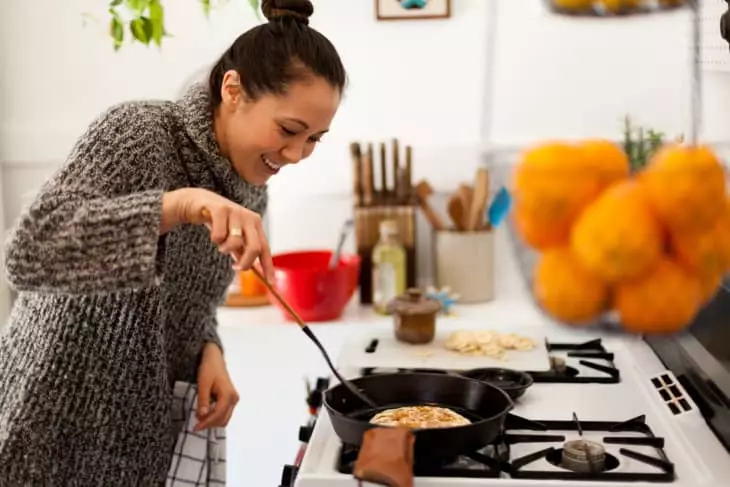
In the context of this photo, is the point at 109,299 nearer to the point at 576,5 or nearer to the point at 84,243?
the point at 84,243

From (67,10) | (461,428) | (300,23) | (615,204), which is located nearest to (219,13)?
(67,10)

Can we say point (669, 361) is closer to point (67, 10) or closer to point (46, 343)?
point (46, 343)

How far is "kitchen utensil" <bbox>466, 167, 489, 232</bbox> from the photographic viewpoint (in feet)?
7.06

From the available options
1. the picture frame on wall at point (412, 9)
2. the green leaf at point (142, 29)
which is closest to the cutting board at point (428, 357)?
the picture frame on wall at point (412, 9)

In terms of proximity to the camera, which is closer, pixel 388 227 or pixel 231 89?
pixel 231 89

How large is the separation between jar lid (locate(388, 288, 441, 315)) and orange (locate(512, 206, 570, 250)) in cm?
107

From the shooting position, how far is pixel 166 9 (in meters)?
2.32

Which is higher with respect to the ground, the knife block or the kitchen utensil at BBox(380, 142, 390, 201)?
the kitchen utensil at BBox(380, 142, 390, 201)

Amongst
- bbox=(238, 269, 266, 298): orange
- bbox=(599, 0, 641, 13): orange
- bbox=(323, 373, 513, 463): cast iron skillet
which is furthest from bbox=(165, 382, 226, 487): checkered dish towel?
bbox=(599, 0, 641, 13): orange

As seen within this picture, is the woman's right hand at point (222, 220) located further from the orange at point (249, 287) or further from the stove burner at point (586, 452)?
the orange at point (249, 287)

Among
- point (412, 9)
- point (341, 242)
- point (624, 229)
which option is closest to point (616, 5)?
point (624, 229)

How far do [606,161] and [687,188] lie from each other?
0.19 feet

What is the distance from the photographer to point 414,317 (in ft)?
5.59

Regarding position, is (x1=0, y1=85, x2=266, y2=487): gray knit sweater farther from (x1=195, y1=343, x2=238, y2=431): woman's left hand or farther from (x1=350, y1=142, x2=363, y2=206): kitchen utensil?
(x1=350, y1=142, x2=363, y2=206): kitchen utensil
